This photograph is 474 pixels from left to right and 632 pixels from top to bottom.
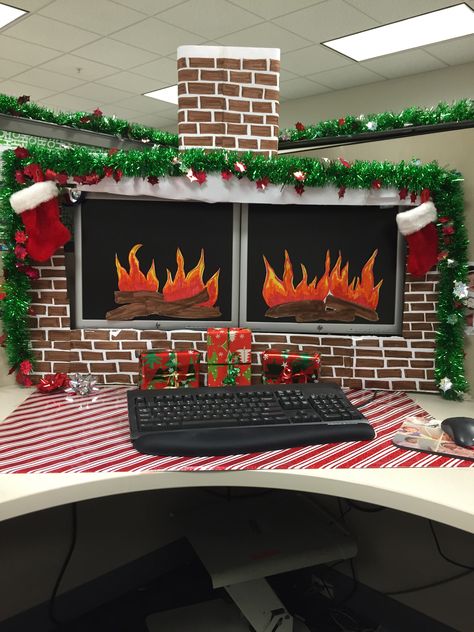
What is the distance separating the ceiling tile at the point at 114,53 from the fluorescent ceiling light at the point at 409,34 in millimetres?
1658

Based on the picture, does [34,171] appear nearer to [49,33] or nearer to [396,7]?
[396,7]

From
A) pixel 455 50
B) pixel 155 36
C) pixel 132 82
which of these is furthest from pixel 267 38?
pixel 132 82

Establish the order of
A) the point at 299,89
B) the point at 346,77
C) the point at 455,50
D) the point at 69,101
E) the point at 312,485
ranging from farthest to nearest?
the point at 69,101 → the point at 299,89 → the point at 346,77 → the point at 455,50 → the point at 312,485

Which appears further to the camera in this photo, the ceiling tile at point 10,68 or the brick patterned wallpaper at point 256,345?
the ceiling tile at point 10,68

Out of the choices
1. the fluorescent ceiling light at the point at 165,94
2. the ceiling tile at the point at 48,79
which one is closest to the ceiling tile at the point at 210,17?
the fluorescent ceiling light at the point at 165,94

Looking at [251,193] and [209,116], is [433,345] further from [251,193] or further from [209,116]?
[209,116]

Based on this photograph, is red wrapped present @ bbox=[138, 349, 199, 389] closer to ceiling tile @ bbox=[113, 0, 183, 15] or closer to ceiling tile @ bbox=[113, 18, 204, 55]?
ceiling tile @ bbox=[113, 0, 183, 15]

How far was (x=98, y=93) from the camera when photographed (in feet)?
19.8

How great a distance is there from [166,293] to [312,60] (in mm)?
4255

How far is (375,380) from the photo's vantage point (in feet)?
4.43

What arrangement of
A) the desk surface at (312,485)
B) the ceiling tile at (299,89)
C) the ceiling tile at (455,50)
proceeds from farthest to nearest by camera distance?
the ceiling tile at (299,89)
the ceiling tile at (455,50)
the desk surface at (312,485)

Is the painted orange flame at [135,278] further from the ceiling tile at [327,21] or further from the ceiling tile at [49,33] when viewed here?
the ceiling tile at [49,33]

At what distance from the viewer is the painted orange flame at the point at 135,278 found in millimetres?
1357

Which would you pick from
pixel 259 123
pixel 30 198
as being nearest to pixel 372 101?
pixel 259 123
